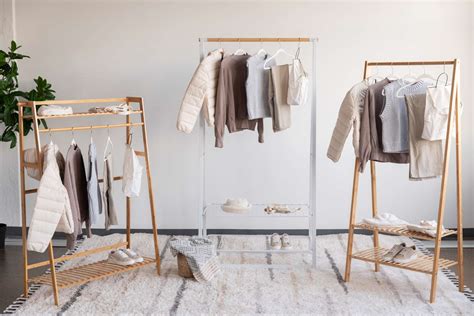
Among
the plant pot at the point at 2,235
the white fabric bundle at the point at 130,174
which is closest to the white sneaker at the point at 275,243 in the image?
the white fabric bundle at the point at 130,174

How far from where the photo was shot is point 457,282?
4637 millimetres

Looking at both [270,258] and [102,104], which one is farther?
[102,104]

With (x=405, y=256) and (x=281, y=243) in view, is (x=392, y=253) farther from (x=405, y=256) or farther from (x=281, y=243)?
(x=281, y=243)

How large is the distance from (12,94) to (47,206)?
159 centimetres

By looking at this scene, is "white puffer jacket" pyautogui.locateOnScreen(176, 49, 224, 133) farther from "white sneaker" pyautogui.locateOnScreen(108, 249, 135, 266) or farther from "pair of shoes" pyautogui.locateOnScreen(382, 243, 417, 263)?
"pair of shoes" pyautogui.locateOnScreen(382, 243, 417, 263)

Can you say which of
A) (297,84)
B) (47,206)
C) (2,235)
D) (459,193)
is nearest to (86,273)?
(47,206)

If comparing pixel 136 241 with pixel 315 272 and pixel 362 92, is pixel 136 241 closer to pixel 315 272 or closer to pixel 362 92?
pixel 315 272

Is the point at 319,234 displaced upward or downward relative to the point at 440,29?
downward

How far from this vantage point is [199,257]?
4668 millimetres

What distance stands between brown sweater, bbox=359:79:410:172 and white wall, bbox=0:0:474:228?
52.6 inches

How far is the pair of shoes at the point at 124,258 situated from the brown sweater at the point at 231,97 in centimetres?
96

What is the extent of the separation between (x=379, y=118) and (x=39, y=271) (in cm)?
259

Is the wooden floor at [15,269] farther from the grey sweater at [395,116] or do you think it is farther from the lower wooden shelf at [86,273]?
the grey sweater at [395,116]

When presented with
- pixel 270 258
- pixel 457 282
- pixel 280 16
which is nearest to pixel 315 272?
pixel 270 258
